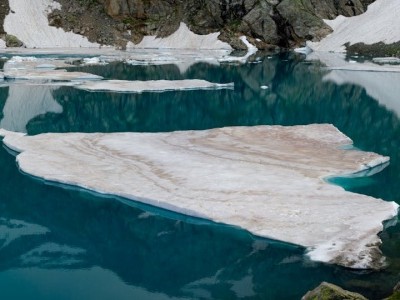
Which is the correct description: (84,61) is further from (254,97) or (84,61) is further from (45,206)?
(45,206)

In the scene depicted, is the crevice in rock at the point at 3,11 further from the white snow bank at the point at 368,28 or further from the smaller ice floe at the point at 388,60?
the smaller ice floe at the point at 388,60

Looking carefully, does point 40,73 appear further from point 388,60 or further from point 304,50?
point 304,50

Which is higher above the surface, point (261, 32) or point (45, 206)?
point (261, 32)

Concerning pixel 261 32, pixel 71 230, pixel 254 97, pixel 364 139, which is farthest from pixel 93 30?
pixel 71 230

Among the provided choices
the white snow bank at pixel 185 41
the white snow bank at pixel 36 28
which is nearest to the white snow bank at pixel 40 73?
the white snow bank at pixel 36 28

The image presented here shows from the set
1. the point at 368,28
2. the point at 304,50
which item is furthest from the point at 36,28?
the point at 368,28

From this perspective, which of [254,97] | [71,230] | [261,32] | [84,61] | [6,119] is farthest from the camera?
[261,32]

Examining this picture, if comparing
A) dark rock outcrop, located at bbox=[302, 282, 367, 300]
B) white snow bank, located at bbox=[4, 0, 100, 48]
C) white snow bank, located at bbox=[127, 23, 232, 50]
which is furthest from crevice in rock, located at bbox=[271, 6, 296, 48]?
dark rock outcrop, located at bbox=[302, 282, 367, 300]
